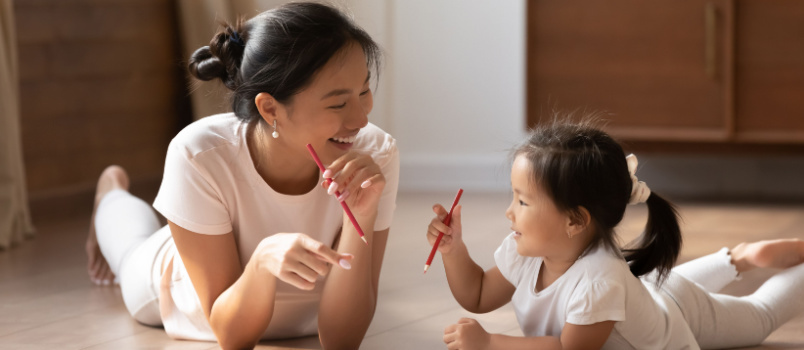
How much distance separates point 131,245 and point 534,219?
1.01m

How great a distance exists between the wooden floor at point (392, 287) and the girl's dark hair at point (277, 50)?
47 centimetres

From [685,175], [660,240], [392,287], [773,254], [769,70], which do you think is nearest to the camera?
[660,240]

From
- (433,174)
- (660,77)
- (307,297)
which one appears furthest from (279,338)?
(433,174)

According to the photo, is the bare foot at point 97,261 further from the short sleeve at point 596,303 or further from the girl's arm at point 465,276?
the short sleeve at point 596,303

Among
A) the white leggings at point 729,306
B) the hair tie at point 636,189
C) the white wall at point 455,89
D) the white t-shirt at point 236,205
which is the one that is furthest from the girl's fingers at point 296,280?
the white wall at point 455,89

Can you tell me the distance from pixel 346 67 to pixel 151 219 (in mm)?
911

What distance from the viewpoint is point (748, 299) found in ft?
5.46

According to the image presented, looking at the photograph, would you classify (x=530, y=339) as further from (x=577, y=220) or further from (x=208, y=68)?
(x=208, y=68)

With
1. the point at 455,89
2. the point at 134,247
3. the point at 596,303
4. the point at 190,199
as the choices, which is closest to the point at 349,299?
the point at 190,199

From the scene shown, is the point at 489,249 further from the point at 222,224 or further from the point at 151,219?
the point at 222,224

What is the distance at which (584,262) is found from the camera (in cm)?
141

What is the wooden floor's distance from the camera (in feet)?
5.68

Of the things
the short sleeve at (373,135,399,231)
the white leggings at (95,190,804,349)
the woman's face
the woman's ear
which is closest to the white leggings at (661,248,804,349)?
the white leggings at (95,190,804,349)

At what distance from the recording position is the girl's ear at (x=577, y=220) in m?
1.40
